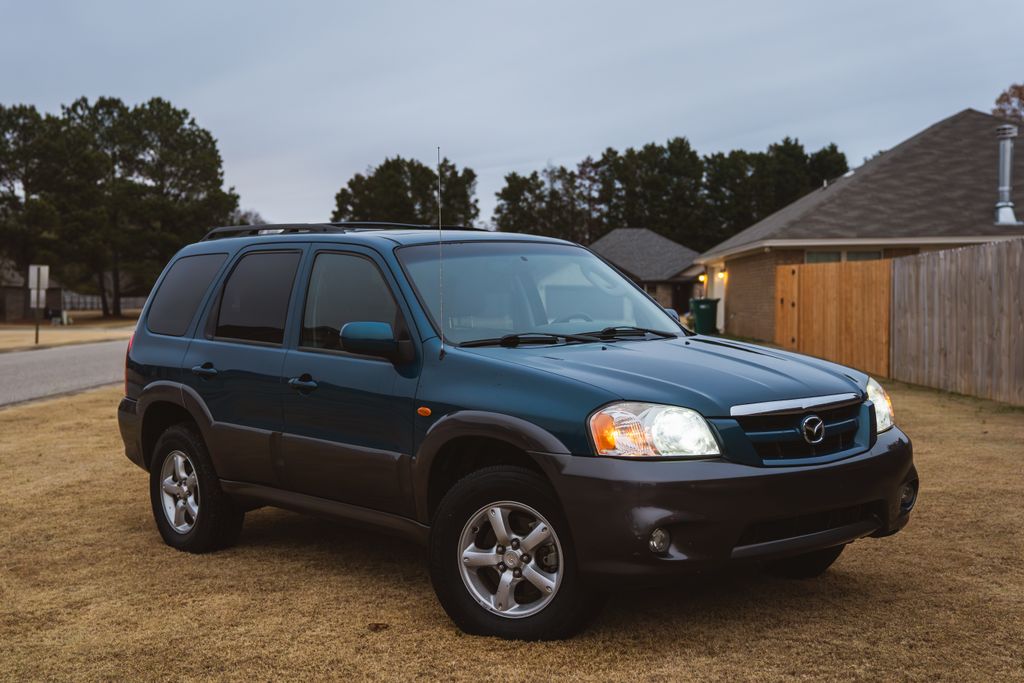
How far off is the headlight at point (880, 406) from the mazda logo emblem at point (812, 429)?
60 cm

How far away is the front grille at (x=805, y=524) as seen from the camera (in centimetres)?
435

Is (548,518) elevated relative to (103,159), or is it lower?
lower

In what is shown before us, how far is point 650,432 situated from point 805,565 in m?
1.82

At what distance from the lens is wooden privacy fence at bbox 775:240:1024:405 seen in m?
13.6

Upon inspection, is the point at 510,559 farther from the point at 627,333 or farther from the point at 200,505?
the point at 200,505

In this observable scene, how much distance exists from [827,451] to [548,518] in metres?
1.25

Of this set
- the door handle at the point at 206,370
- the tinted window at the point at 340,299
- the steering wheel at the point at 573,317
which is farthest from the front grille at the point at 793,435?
the door handle at the point at 206,370

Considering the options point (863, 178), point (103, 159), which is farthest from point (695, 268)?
point (103, 159)

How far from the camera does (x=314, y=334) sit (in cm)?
573

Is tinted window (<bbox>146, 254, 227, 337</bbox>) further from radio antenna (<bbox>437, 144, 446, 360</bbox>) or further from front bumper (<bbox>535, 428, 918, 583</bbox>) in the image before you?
front bumper (<bbox>535, 428, 918, 583</bbox>)

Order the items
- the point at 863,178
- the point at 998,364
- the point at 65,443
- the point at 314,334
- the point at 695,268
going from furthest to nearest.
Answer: the point at 695,268 < the point at 863,178 < the point at 998,364 < the point at 65,443 < the point at 314,334

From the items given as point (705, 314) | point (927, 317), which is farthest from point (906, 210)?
point (927, 317)

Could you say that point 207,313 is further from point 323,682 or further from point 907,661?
point 907,661

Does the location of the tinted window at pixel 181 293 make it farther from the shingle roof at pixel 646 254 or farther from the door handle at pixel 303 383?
the shingle roof at pixel 646 254
